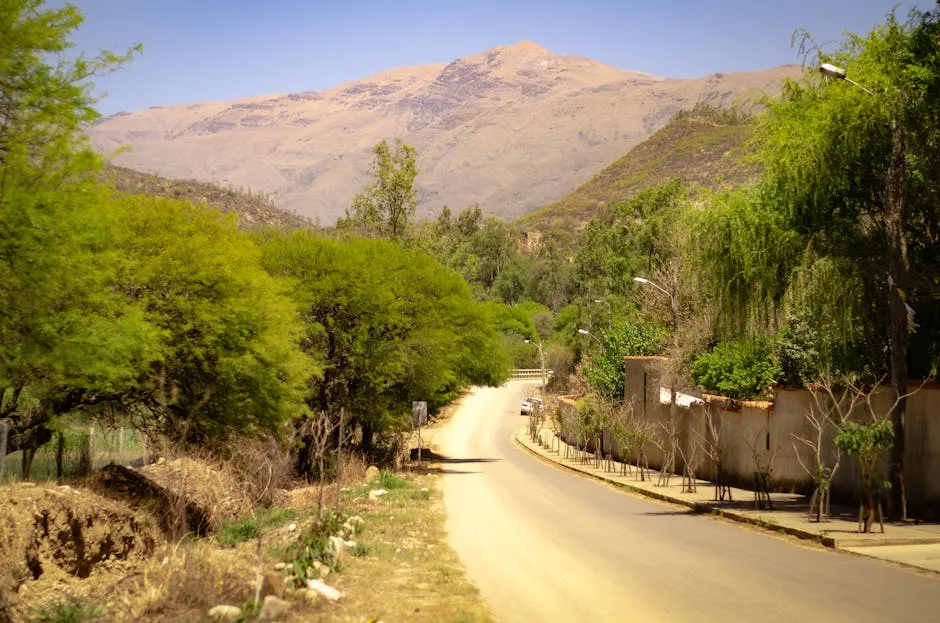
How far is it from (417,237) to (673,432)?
43.7m

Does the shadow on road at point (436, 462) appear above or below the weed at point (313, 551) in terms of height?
below

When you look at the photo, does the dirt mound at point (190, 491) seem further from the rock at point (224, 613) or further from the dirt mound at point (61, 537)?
the rock at point (224, 613)

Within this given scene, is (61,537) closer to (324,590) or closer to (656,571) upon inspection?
(324,590)

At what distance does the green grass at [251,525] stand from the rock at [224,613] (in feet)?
25.3

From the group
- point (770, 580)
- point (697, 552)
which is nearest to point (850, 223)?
point (697, 552)

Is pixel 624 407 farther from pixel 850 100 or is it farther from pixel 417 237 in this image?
pixel 417 237

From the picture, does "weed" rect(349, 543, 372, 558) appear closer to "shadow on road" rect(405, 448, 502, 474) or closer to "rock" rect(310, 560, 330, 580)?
"rock" rect(310, 560, 330, 580)

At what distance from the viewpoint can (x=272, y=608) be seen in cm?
973

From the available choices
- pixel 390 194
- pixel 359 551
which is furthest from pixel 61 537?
pixel 390 194

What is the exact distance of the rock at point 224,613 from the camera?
9312 mm

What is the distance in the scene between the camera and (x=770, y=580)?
12.6 meters

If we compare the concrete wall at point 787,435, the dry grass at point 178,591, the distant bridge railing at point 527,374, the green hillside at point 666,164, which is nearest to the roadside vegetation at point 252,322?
the dry grass at point 178,591

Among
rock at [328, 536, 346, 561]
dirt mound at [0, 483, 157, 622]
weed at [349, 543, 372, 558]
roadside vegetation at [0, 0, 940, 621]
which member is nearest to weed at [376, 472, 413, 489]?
roadside vegetation at [0, 0, 940, 621]

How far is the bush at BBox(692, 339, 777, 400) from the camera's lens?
3019cm
